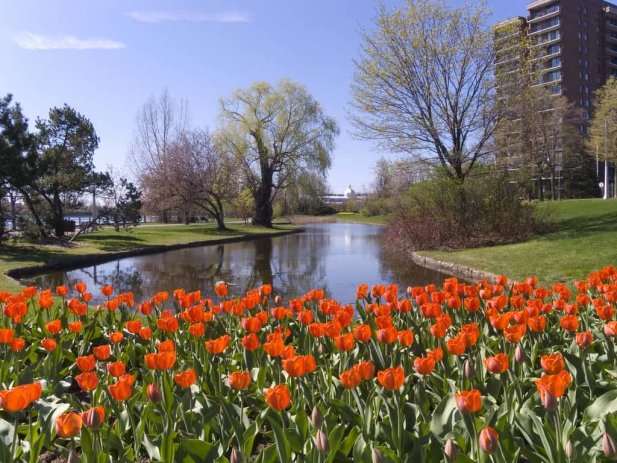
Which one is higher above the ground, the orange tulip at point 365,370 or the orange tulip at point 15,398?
the orange tulip at point 15,398

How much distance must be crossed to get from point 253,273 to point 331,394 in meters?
11.6

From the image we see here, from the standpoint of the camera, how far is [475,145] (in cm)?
2006

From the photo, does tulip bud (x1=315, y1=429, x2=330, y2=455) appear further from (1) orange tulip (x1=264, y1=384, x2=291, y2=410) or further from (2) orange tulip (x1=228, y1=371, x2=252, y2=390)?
(2) orange tulip (x1=228, y1=371, x2=252, y2=390)

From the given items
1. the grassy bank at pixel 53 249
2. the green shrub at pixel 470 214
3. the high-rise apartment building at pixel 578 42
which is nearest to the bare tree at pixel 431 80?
the green shrub at pixel 470 214

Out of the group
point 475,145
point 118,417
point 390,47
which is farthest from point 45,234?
point 118,417

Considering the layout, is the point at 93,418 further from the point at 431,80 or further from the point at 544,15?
the point at 544,15

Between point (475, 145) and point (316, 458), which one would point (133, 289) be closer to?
point (316, 458)

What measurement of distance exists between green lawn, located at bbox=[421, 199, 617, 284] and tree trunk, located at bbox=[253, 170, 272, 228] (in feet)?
81.1

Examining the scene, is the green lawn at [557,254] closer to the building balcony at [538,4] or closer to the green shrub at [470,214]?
the green shrub at [470,214]

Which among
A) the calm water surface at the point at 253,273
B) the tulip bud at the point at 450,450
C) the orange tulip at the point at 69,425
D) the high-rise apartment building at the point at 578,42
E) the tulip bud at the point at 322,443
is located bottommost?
the calm water surface at the point at 253,273

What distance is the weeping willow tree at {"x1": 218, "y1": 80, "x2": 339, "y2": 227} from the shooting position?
1540 inches

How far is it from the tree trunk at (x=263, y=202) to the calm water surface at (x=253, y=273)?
20716 mm

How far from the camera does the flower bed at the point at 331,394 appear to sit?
6.49 feet

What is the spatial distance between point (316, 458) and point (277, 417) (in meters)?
0.60
